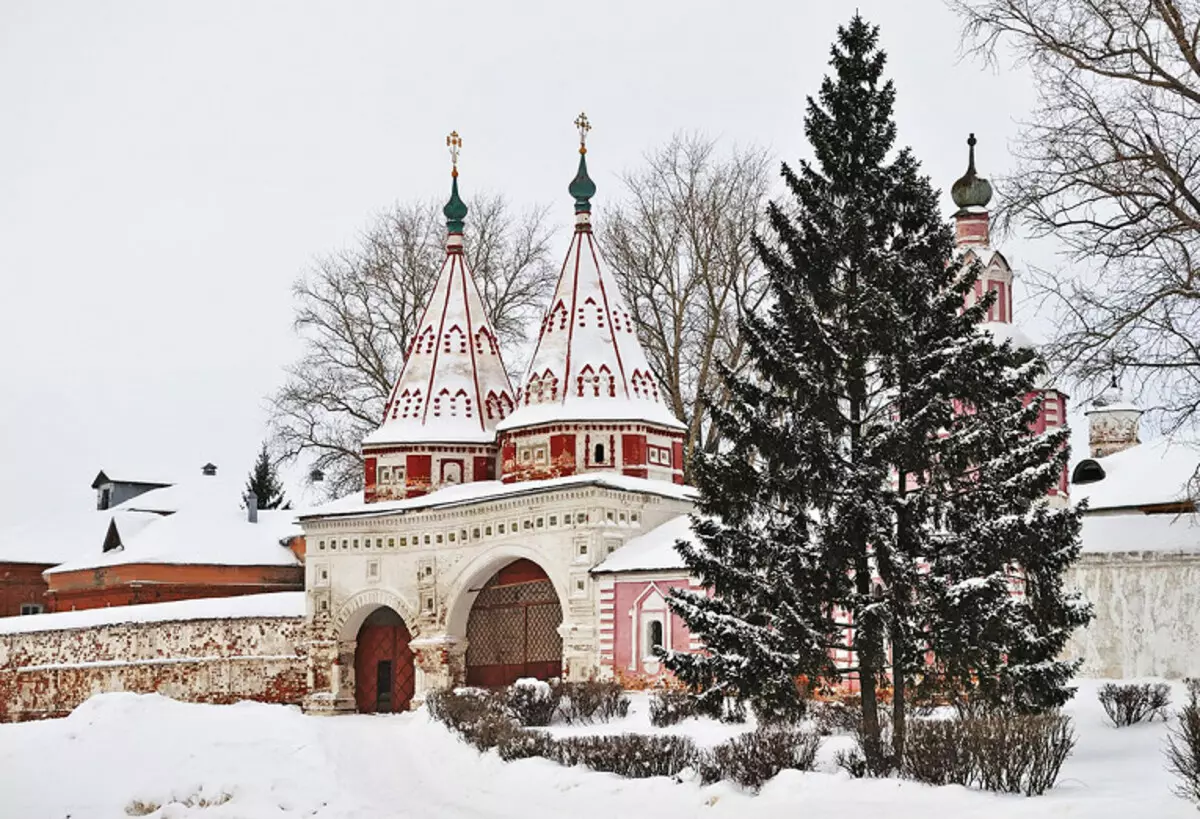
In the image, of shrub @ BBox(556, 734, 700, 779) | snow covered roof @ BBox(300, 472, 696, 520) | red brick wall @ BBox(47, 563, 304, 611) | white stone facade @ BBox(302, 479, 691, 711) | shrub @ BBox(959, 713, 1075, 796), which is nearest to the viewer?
shrub @ BBox(959, 713, 1075, 796)

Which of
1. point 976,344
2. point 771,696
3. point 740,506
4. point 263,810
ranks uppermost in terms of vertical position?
point 976,344

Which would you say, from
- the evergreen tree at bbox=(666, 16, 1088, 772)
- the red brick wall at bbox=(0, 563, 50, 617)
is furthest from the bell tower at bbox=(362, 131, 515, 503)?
the red brick wall at bbox=(0, 563, 50, 617)

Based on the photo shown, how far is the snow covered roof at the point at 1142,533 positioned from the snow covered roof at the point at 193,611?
15384 millimetres

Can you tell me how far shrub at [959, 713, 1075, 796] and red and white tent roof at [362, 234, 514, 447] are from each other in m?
18.8

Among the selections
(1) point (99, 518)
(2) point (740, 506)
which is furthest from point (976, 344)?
(1) point (99, 518)

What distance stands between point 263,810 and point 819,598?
5229 millimetres

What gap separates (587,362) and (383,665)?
281 inches

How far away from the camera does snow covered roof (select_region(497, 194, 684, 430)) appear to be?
1052 inches

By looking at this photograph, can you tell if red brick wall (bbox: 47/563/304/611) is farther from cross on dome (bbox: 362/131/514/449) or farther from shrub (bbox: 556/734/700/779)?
shrub (bbox: 556/734/700/779)

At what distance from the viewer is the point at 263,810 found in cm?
1336

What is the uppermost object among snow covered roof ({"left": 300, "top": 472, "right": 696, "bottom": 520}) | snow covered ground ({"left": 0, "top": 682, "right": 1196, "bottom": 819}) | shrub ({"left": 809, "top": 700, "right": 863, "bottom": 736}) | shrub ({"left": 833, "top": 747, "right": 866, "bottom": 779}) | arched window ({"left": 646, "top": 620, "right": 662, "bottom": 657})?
snow covered roof ({"left": 300, "top": 472, "right": 696, "bottom": 520})

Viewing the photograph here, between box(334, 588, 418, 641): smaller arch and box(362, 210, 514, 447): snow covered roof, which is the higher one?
box(362, 210, 514, 447): snow covered roof

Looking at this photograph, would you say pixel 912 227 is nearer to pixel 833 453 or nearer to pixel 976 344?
pixel 976 344

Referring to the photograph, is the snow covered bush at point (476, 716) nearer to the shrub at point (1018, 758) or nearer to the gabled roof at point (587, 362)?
the shrub at point (1018, 758)
